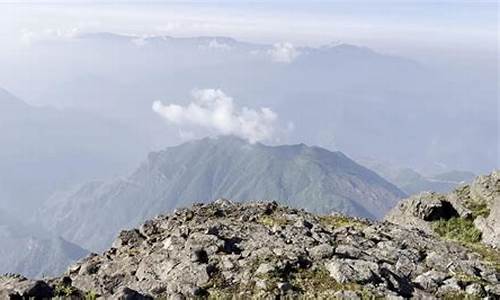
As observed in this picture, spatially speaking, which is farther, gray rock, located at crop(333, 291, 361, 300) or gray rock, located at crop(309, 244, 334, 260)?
gray rock, located at crop(309, 244, 334, 260)

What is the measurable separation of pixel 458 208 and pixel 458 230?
3.34 meters

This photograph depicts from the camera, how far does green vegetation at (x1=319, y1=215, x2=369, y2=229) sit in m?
29.8

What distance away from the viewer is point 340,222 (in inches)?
1228

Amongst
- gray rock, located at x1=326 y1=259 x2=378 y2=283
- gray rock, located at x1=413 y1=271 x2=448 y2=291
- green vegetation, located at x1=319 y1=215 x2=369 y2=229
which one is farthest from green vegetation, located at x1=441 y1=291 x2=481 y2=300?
green vegetation, located at x1=319 y1=215 x2=369 y2=229

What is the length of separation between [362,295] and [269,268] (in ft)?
11.4

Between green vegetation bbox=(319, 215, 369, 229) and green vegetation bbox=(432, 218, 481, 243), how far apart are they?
7139mm

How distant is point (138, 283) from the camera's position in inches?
854

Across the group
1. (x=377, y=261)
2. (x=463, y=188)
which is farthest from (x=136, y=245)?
(x=463, y=188)

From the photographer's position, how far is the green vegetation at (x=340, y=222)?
2984 cm

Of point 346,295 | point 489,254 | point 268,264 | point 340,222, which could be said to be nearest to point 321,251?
point 268,264

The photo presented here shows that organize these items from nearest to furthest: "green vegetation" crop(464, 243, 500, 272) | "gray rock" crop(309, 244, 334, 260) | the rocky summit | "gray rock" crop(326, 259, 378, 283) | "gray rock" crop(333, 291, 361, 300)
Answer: "gray rock" crop(333, 291, 361, 300) < the rocky summit < "gray rock" crop(326, 259, 378, 283) < "gray rock" crop(309, 244, 334, 260) < "green vegetation" crop(464, 243, 500, 272)

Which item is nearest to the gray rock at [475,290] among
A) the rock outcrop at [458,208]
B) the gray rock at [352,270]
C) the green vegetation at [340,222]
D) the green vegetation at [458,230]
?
the gray rock at [352,270]

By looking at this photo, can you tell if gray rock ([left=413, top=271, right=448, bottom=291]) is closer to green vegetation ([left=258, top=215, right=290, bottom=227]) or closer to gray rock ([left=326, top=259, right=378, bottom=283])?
gray rock ([left=326, top=259, right=378, bottom=283])

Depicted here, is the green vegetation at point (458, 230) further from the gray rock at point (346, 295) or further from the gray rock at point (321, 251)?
the gray rock at point (346, 295)
